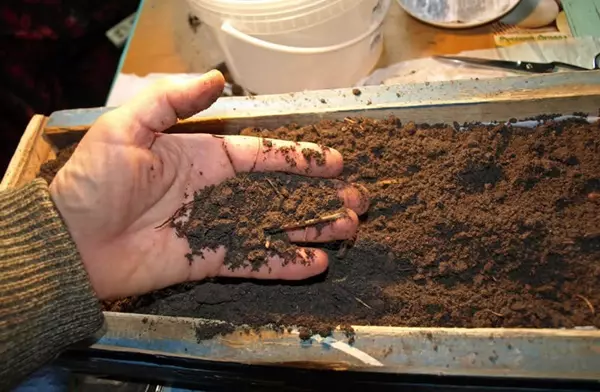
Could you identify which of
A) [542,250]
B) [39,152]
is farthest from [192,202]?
[542,250]

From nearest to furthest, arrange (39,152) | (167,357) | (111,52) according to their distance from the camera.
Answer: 1. (167,357)
2. (39,152)
3. (111,52)

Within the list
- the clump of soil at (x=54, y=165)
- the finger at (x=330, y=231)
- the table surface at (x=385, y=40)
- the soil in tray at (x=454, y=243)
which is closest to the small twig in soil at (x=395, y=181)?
the soil in tray at (x=454, y=243)

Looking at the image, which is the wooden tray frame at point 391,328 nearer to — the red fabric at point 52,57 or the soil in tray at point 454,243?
the soil in tray at point 454,243

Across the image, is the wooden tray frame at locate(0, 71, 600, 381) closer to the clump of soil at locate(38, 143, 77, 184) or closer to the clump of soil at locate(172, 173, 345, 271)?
the clump of soil at locate(38, 143, 77, 184)

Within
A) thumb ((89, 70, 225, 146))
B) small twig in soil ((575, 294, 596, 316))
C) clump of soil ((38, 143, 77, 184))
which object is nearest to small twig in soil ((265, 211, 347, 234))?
thumb ((89, 70, 225, 146))

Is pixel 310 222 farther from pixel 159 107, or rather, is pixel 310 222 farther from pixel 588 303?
pixel 588 303

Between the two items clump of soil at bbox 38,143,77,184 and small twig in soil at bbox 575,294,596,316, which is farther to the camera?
clump of soil at bbox 38,143,77,184

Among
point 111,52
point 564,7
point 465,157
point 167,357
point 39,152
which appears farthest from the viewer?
point 111,52

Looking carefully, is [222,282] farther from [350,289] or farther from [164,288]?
[350,289]
